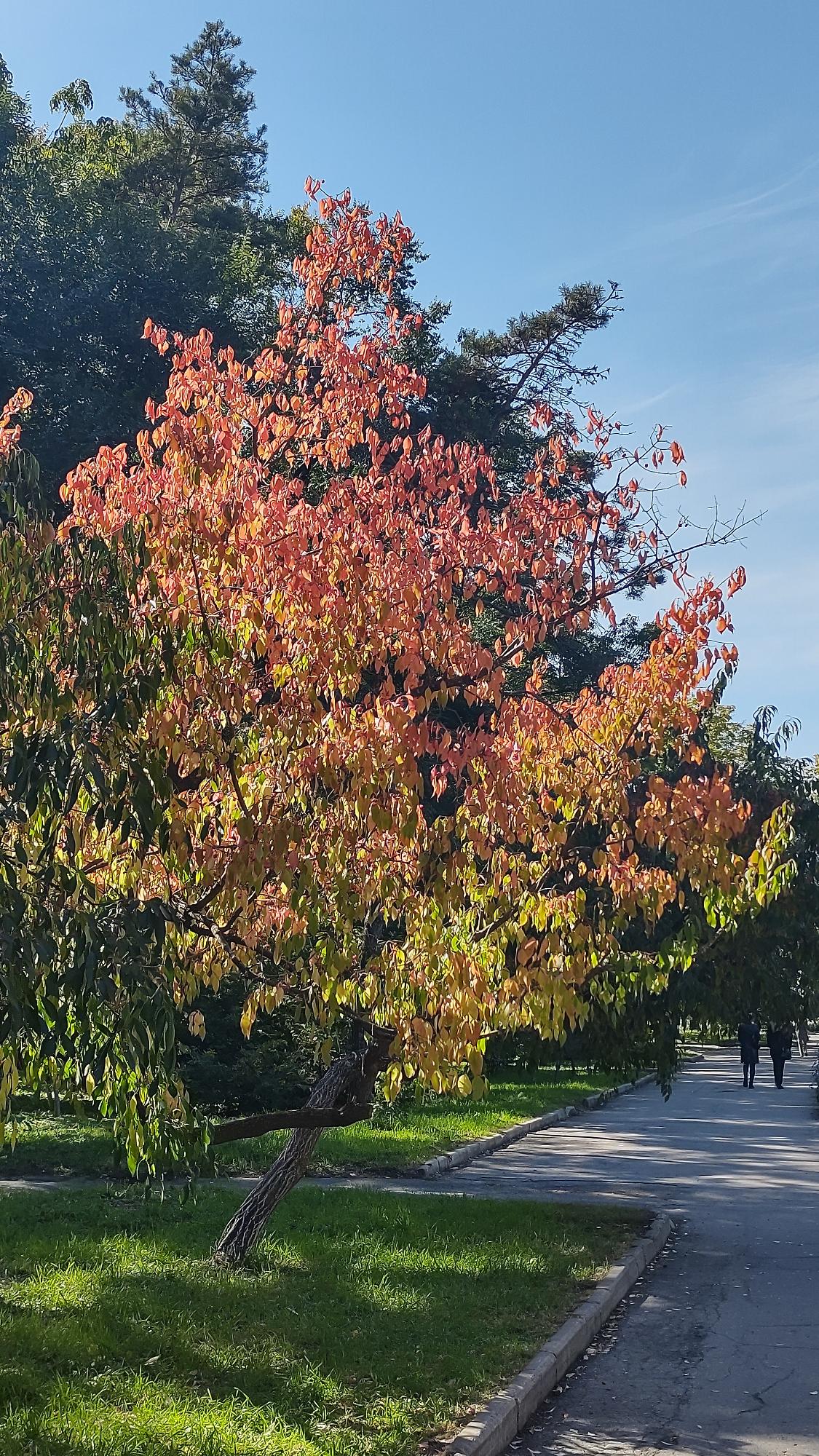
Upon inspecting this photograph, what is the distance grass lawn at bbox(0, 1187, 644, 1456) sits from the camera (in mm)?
6137

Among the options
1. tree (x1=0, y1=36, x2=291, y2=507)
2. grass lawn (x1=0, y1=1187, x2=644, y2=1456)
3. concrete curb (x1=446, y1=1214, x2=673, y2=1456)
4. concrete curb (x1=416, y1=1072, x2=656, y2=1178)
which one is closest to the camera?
grass lawn (x1=0, y1=1187, x2=644, y2=1456)

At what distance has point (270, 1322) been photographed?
8.04 m

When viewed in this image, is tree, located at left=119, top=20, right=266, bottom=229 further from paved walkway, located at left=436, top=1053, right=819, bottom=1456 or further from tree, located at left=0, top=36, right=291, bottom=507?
paved walkway, located at left=436, top=1053, right=819, bottom=1456

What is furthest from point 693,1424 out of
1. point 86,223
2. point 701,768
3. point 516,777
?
point 86,223

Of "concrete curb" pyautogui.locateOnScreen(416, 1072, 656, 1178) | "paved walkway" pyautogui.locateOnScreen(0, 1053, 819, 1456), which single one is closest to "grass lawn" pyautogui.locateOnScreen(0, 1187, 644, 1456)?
"paved walkway" pyautogui.locateOnScreen(0, 1053, 819, 1456)

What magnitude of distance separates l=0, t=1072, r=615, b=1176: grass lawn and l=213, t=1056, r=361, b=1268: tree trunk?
183cm

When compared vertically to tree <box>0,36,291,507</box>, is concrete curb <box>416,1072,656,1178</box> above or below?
below

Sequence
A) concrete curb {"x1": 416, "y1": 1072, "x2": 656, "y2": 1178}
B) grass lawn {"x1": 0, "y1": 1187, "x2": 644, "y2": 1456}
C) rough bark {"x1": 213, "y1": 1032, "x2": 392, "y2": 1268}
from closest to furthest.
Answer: grass lawn {"x1": 0, "y1": 1187, "x2": 644, "y2": 1456} < rough bark {"x1": 213, "y1": 1032, "x2": 392, "y2": 1268} < concrete curb {"x1": 416, "y1": 1072, "x2": 656, "y2": 1178}

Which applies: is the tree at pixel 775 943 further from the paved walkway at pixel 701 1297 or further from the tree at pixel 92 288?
the tree at pixel 92 288

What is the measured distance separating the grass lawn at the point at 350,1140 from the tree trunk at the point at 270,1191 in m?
1.83

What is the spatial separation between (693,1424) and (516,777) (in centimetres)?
360

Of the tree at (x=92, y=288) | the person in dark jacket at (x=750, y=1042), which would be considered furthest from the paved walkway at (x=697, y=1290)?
the tree at (x=92, y=288)

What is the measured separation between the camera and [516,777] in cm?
778

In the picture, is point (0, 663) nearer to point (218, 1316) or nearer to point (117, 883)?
point (117, 883)
